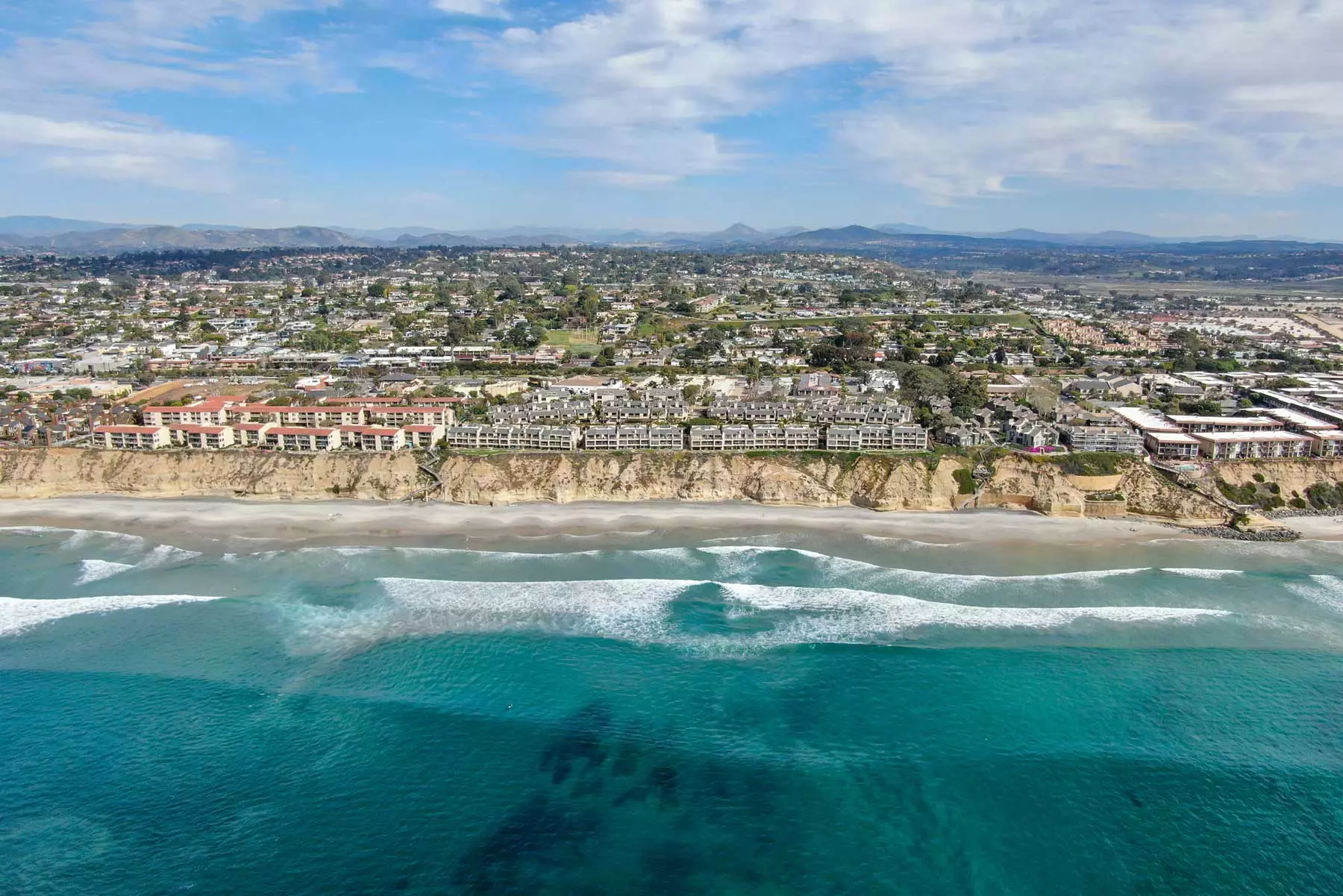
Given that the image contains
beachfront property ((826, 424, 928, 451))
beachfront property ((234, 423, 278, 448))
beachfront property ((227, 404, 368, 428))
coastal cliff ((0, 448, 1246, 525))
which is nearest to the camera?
coastal cliff ((0, 448, 1246, 525))

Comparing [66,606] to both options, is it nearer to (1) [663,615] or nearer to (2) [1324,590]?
(1) [663,615]

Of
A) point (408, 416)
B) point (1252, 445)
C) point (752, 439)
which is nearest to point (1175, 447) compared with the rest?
point (1252, 445)

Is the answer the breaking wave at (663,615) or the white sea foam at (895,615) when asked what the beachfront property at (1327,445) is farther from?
the breaking wave at (663,615)

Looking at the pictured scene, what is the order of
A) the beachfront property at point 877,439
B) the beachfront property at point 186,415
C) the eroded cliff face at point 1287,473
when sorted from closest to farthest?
the eroded cliff face at point 1287,473, the beachfront property at point 877,439, the beachfront property at point 186,415

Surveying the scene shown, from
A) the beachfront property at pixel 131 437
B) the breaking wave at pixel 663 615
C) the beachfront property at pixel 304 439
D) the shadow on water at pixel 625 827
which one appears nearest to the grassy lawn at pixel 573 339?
A: the beachfront property at pixel 304 439

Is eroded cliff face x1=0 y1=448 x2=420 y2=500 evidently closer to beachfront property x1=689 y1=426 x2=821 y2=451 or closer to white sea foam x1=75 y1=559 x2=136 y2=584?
white sea foam x1=75 y1=559 x2=136 y2=584

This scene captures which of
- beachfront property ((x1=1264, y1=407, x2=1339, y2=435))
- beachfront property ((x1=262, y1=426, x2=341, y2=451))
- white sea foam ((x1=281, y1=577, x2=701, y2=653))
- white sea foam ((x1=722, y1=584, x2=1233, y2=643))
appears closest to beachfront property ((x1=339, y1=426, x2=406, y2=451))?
beachfront property ((x1=262, y1=426, x2=341, y2=451))
